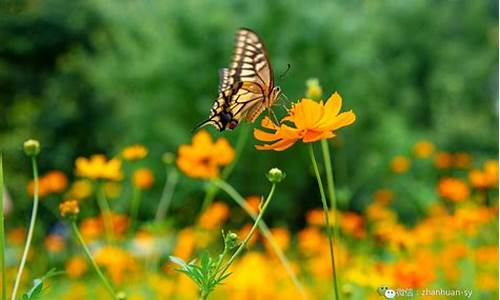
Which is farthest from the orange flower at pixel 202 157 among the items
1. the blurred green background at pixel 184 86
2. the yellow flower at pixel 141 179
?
the blurred green background at pixel 184 86

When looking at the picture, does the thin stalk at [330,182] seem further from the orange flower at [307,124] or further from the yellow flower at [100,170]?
the yellow flower at [100,170]

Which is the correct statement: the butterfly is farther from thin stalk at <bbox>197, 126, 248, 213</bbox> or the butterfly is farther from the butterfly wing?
thin stalk at <bbox>197, 126, 248, 213</bbox>

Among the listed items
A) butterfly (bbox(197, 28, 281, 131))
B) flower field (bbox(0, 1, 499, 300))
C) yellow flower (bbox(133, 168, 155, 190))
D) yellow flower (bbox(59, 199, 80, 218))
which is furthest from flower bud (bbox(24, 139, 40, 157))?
flower field (bbox(0, 1, 499, 300))

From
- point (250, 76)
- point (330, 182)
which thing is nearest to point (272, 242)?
point (330, 182)

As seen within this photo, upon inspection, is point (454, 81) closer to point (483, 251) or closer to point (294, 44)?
point (294, 44)

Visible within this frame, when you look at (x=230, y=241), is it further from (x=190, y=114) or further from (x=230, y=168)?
(x=190, y=114)

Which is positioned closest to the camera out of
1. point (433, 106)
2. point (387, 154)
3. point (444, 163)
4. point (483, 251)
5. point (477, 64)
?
point (483, 251)

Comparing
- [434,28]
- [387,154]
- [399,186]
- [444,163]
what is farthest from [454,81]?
[444,163]
